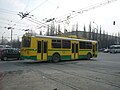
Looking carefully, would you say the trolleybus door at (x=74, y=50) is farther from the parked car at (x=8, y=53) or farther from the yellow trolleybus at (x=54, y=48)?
the parked car at (x=8, y=53)

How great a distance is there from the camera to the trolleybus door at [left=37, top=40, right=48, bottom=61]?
20812mm

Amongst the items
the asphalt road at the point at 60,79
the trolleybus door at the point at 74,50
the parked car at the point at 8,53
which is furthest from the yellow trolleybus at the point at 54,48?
the asphalt road at the point at 60,79

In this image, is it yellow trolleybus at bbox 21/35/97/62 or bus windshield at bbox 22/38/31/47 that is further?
bus windshield at bbox 22/38/31/47

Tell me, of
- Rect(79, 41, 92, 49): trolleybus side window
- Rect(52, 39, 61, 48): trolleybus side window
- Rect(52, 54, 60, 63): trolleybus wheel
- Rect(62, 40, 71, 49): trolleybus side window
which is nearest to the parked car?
Rect(52, 54, 60, 63): trolleybus wheel

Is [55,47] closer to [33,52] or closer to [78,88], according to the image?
[33,52]

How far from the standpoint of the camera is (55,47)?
2241cm

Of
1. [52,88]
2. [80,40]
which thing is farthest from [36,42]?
[52,88]

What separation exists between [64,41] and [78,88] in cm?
1494

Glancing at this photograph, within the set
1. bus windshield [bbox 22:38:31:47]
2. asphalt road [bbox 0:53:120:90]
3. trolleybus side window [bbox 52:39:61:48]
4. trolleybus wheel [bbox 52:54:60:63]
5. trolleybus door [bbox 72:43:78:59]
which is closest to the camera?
asphalt road [bbox 0:53:120:90]

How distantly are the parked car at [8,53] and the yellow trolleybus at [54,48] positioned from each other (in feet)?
17.5

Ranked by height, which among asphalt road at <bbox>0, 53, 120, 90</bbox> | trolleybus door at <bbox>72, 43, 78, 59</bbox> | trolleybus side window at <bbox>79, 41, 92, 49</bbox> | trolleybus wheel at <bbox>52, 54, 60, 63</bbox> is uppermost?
trolleybus side window at <bbox>79, 41, 92, 49</bbox>

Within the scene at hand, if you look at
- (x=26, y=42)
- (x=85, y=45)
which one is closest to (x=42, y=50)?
(x=26, y=42)

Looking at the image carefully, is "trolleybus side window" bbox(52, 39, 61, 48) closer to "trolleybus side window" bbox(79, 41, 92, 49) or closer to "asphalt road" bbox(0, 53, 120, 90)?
"trolleybus side window" bbox(79, 41, 92, 49)

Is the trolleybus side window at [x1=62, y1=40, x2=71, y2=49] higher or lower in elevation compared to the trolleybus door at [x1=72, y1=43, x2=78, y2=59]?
higher
